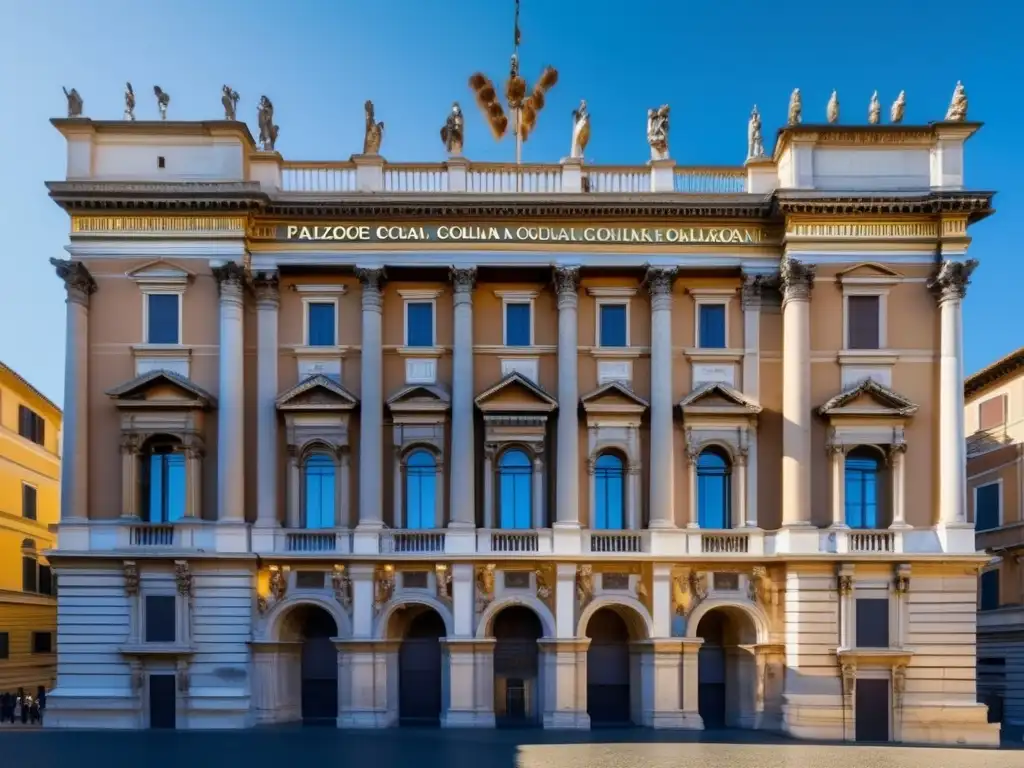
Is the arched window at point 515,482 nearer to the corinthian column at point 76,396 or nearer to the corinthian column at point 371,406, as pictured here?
the corinthian column at point 371,406

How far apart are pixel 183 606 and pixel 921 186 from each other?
28663mm

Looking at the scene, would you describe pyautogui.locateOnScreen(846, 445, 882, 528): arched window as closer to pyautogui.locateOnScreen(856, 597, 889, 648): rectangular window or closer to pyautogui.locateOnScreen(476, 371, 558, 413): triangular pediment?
pyautogui.locateOnScreen(856, 597, 889, 648): rectangular window

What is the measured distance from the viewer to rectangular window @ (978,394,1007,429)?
4497 centimetres

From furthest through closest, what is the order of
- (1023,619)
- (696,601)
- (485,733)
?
(1023,619) → (696,601) → (485,733)

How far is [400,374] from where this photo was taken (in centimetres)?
3600

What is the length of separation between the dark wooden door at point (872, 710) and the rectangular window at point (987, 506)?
14715 millimetres

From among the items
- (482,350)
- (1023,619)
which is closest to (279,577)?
(482,350)

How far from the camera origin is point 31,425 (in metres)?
50.1

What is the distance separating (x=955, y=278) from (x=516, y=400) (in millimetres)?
15409

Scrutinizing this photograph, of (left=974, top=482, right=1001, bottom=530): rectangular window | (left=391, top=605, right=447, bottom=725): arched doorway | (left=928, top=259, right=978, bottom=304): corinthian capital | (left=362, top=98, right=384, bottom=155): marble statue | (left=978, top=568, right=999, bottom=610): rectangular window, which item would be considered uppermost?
(left=362, top=98, right=384, bottom=155): marble statue

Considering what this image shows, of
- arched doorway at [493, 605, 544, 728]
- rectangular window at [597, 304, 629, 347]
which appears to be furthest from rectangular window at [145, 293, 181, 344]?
arched doorway at [493, 605, 544, 728]

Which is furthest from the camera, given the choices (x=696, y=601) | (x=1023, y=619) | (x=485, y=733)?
(x=1023, y=619)

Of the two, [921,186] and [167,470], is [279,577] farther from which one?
[921,186]

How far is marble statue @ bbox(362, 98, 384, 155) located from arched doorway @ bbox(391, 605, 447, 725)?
1621cm
